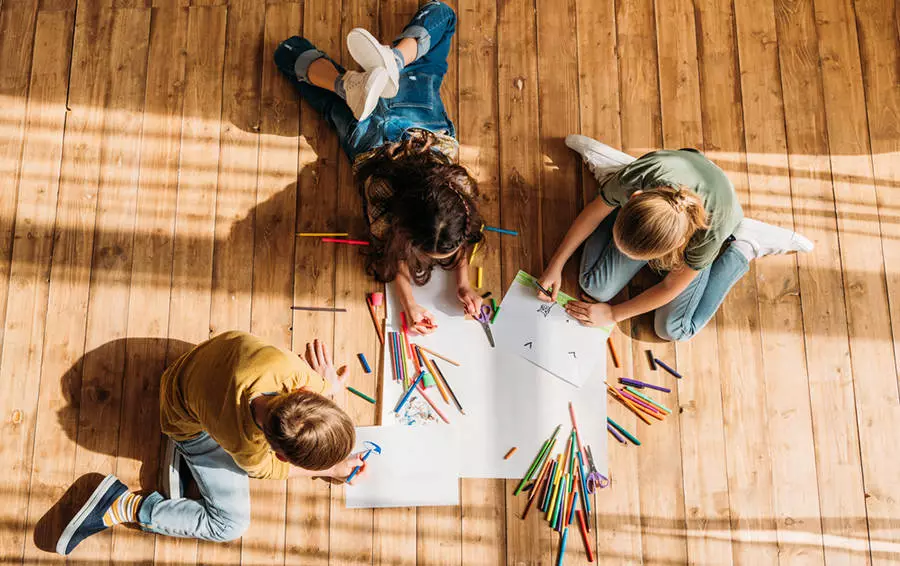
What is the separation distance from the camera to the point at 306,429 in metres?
1.38

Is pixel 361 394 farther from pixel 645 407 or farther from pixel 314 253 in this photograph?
pixel 645 407

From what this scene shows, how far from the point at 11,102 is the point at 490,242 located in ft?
5.59

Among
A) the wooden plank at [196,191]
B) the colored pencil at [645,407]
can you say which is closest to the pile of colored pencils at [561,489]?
the colored pencil at [645,407]

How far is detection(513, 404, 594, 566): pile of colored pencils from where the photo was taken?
193cm

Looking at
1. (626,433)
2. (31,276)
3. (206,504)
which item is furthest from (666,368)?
(31,276)

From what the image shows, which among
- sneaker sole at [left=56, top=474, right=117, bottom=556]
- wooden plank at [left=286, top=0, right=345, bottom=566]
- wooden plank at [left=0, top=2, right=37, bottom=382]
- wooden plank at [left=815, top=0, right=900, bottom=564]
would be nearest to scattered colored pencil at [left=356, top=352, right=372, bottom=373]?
wooden plank at [left=286, top=0, right=345, bottom=566]

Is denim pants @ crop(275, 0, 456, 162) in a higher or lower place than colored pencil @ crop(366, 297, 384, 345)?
higher

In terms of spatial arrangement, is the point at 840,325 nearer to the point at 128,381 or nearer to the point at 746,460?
the point at 746,460

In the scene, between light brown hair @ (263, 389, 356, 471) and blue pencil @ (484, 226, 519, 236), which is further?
blue pencil @ (484, 226, 519, 236)

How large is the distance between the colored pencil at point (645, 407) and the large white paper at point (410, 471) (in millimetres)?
548

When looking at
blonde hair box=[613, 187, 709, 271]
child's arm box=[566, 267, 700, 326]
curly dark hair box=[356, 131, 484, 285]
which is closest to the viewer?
blonde hair box=[613, 187, 709, 271]

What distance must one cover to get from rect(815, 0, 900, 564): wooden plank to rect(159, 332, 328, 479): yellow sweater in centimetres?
167

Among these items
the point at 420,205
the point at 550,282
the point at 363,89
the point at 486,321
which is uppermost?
the point at 363,89

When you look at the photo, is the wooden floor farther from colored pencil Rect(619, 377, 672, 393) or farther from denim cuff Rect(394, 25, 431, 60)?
denim cuff Rect(394, 25, 431, 60)
